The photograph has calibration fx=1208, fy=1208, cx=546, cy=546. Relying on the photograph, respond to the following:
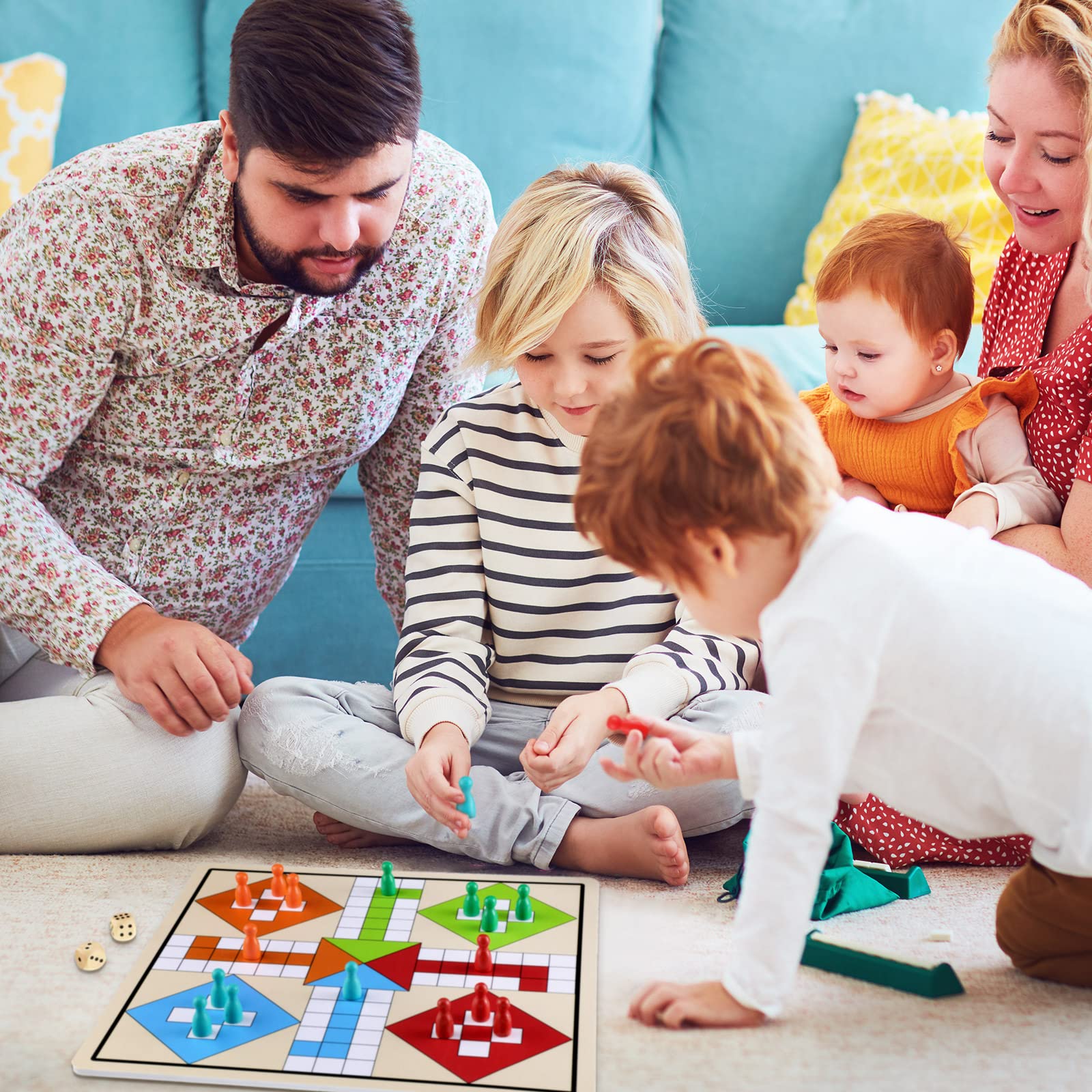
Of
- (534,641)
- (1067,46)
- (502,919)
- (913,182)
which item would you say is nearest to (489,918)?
(502,919)

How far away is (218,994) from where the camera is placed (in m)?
0.91

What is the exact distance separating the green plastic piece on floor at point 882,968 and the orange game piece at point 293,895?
44 centimetres

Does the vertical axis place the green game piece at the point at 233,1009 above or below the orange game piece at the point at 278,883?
above

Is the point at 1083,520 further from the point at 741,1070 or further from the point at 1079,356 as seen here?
the point at 741,1070

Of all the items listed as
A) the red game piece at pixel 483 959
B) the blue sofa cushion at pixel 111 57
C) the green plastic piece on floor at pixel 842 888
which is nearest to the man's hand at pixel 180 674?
the red game piece at pixel 483 959

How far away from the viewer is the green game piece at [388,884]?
1086 millimetres

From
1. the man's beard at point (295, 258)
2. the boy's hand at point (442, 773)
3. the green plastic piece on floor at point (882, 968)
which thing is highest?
the man's beard at point (295, 258)

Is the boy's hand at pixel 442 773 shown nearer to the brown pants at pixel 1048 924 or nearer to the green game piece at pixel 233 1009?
the green game piece at pixel 233 1009

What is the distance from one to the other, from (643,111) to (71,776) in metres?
1.53

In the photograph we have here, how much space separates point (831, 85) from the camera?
2.11 meters

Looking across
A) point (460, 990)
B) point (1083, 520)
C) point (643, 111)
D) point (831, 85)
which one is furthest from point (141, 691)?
point (831, 85)

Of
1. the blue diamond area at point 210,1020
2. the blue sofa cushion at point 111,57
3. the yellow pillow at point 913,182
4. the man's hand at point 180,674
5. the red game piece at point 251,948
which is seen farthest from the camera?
the blue sofa cushion at point 111,57

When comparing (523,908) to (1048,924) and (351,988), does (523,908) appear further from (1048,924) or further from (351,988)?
(1048,924)

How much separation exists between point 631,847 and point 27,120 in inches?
59.8
